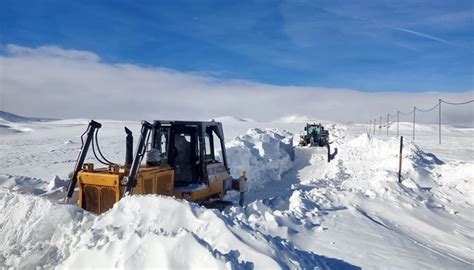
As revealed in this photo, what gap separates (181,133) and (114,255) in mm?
3881

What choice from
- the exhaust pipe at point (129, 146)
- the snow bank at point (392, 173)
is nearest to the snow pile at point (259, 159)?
the snow bank at point (392, 173)

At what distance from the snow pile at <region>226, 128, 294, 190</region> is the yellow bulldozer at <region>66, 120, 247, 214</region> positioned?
597cm

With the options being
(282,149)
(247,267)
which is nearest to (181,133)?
(247,267)

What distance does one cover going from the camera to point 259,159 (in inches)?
672

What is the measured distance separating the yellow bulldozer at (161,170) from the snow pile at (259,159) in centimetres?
597

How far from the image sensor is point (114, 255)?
409 cm

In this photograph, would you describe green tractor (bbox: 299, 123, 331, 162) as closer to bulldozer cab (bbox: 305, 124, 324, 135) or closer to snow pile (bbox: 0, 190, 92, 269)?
bulldozer cab (bbox: 305, 124, 324, 135)

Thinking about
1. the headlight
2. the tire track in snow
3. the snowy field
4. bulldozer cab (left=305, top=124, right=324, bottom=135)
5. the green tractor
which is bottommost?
the tire track in snow

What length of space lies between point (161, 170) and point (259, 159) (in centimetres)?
1027

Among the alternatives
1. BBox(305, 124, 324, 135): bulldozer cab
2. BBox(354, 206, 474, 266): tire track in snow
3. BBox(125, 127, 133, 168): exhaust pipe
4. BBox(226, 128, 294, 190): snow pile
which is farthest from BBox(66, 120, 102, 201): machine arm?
BBox(305, 124, 324, 135): bulldozer cab

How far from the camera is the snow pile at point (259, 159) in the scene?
50.0ft

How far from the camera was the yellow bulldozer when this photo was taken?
6.35 m

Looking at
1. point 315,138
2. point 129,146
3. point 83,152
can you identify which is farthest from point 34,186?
point 315,138

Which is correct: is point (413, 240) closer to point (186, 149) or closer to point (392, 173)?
point (186, 149)
